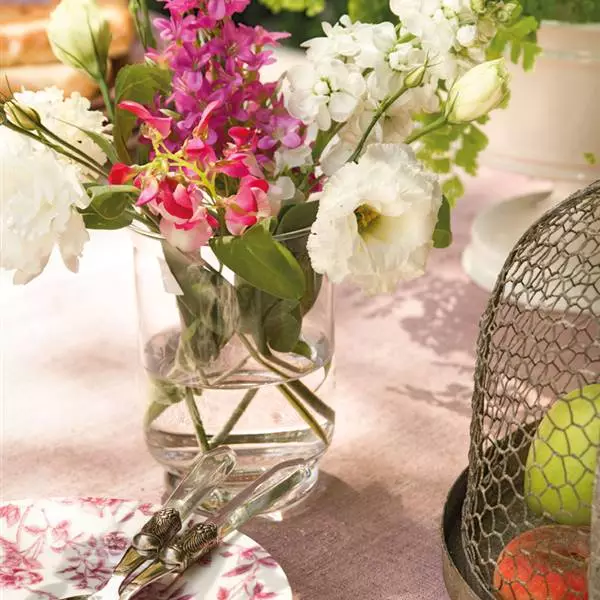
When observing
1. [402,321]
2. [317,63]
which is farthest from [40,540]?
[402,321]

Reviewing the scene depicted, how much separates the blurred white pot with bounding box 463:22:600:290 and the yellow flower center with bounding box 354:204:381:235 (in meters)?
0.45

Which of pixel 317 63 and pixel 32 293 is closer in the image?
pixel 317 63

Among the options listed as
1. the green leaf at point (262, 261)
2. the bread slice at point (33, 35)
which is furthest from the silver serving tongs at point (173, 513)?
the bread slice at point (33, 35)

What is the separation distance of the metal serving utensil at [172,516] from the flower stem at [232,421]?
2 cm

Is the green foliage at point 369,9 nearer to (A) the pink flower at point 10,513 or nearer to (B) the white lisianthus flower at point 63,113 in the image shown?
(B) the white lisianthus flower at point 63,113

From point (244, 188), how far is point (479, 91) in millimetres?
120

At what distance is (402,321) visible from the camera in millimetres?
928

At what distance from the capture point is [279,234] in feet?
1.89

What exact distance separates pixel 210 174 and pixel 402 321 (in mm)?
425

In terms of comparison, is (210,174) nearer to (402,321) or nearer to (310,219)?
(310,219)

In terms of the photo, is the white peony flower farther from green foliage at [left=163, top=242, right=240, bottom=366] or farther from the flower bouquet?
green foliage at [left=163, top=242, right=240, bottom=366]

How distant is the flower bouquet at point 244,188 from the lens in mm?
502

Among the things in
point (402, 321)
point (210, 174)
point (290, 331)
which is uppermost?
point (210, 174)

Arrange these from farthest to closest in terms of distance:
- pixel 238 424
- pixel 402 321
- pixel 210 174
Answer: pixel 402 321 < pixel 238 424 < pixel 210 174
